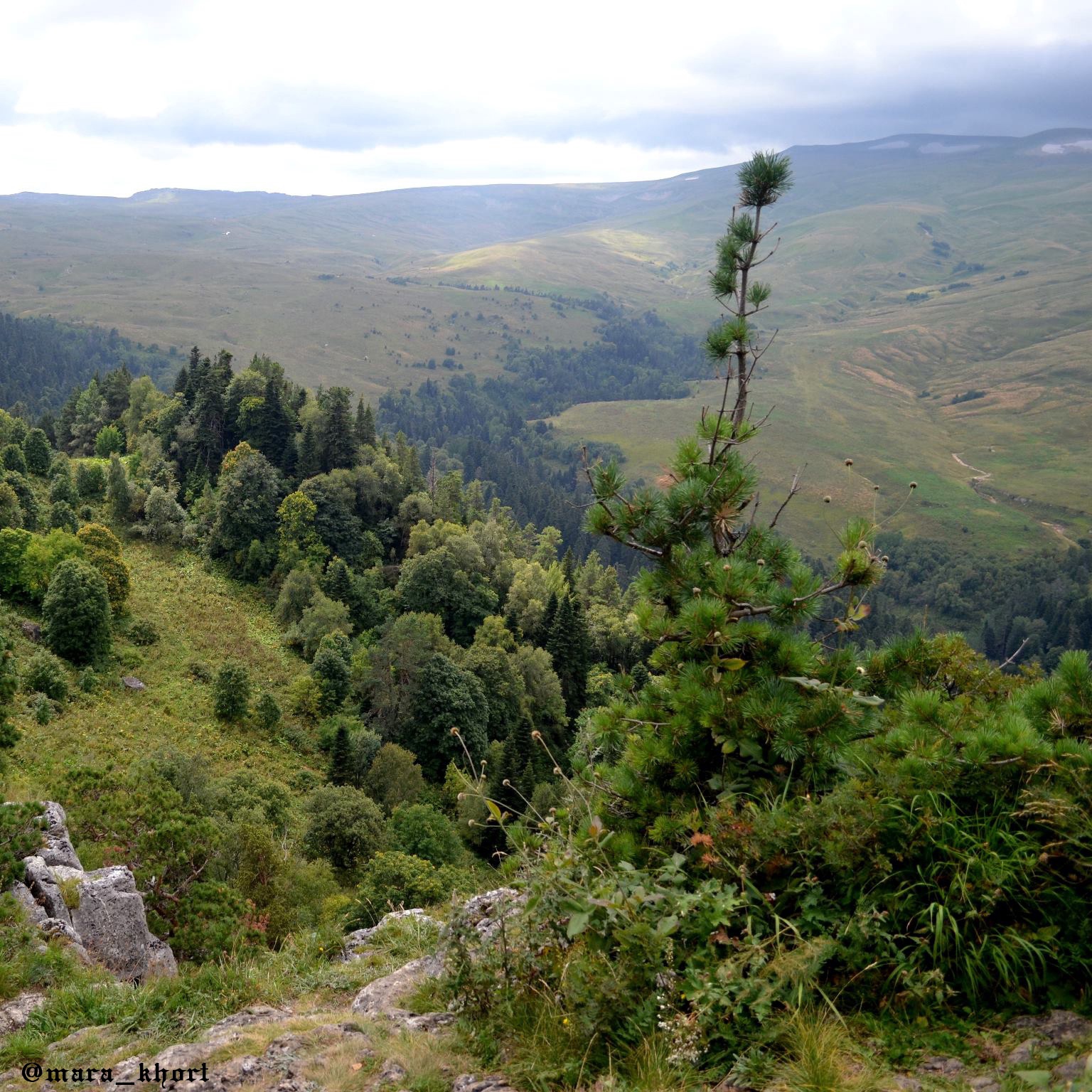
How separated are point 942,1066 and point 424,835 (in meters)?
32.0

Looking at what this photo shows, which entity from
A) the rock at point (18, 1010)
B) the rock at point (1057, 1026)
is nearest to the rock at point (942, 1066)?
the rock at point (1057, 1026)

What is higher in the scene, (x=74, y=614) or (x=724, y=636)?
(x=724, y=636)

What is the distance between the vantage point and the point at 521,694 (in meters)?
57.2

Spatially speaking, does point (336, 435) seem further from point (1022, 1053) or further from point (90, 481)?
point (1022, 1053)

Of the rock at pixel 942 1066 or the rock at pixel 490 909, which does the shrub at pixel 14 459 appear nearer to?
the rock at pixel 490 909

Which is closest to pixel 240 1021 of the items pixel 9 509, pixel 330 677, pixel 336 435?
pixel 330 677

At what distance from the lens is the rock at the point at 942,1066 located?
4688mm

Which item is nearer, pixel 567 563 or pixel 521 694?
pixel 521 694

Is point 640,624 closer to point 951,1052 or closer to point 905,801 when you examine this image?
point 905,801

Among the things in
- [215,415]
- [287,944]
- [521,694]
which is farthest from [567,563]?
[287,944]

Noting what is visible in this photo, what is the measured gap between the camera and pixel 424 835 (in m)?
34.3

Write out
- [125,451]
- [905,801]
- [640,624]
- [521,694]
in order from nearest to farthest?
[905,801] → [640,624] → [521,694] → [125,451]

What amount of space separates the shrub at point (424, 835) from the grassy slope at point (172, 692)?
872 centimetres

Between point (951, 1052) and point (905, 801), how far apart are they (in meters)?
1.54
